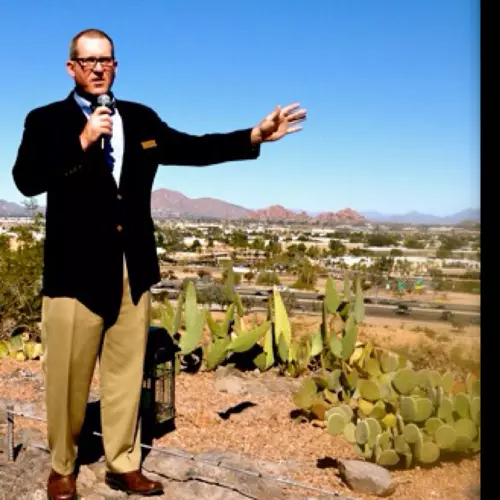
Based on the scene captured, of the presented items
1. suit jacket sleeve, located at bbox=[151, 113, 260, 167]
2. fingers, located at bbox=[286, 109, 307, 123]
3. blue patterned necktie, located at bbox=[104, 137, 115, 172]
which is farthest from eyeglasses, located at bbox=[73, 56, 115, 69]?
fingers, located at bbox=[286, 109, 307, 123]

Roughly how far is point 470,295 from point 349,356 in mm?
3747

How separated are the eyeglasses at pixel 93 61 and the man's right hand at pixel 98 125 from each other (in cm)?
27

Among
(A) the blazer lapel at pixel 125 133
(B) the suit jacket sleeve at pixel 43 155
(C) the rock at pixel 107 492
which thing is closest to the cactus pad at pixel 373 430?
(C) the rock at pixel 107 492

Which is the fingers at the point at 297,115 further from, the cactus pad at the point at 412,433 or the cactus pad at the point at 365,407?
the cactus pad at the point at 365,407

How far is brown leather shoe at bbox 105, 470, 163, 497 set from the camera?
2736 millimetres

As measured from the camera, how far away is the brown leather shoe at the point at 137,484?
108 inches

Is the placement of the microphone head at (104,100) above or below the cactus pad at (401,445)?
above

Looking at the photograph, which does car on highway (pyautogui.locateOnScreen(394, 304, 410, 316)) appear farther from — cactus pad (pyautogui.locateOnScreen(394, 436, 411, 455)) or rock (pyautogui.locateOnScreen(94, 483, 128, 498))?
rock (pyautogui.locateOnScreen(94, 483, 128, 498))

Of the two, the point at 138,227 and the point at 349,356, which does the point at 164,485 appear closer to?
the point at 138,227

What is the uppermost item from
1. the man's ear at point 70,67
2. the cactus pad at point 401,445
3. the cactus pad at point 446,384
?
the man's ear at point 70,67

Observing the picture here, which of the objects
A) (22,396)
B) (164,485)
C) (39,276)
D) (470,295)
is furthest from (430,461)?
(39,276)

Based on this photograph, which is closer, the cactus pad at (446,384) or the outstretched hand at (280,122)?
the outstretched hand at (280,122)

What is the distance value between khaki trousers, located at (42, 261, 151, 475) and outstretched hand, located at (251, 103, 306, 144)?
73 cm

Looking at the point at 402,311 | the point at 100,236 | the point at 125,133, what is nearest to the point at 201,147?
the point at 125,133
